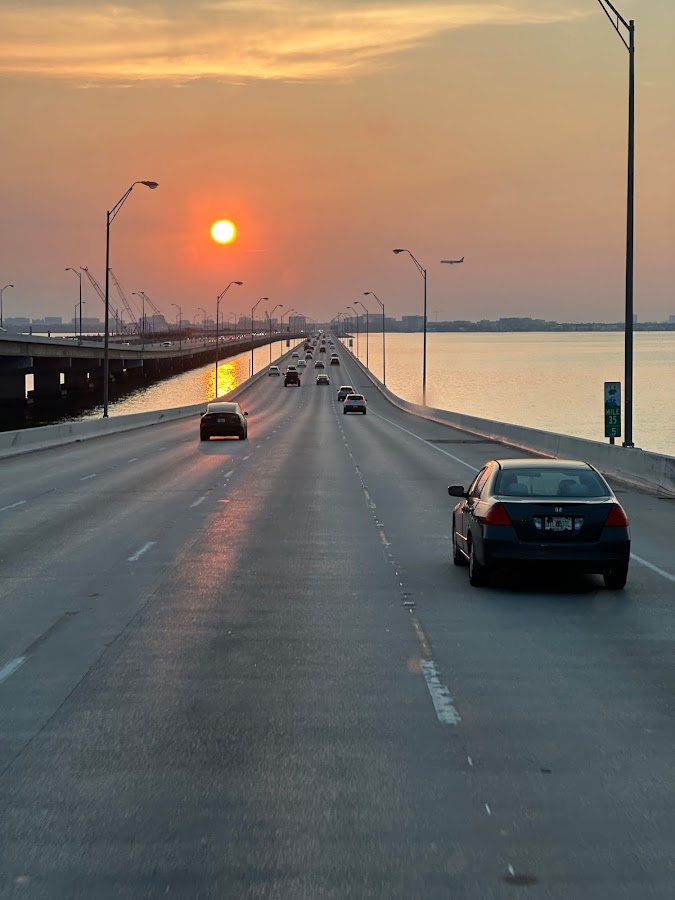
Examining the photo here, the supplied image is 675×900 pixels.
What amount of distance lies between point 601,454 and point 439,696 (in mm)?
24277

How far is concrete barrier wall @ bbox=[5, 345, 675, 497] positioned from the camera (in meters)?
27.5

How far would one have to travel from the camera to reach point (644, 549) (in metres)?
17.4

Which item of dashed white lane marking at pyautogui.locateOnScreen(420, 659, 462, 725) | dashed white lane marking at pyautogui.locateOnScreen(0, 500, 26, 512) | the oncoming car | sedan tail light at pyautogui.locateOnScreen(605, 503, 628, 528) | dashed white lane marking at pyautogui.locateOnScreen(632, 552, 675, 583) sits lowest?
dashed white lane marking at pyautogui.locateOnScreen(0, 500, 26, 512)

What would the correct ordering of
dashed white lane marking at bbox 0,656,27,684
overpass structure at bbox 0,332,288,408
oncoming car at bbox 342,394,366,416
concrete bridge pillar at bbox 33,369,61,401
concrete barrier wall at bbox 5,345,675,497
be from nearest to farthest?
dashed white lane marking at bbox 0,656,27,684 < concrete barrier wall at bbox 5,345,675,497 < oncoming car at bbox 342,394,366,416 < overpass structure at bbox 0,332,288,408 < concrete bridge pillar at bbox 33,369,61,401

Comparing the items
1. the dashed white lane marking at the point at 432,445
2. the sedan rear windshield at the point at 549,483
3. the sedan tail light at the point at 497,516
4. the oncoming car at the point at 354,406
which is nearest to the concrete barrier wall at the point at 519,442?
the dashed white lane marking at the point at 432,445

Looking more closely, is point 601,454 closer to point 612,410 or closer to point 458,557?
point 612,410

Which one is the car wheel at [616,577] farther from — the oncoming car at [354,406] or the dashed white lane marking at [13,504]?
the oncoming car at [354,406]

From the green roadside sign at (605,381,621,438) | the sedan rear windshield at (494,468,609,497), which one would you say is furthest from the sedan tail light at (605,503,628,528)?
the green roadside sign at (605,381,621,438)

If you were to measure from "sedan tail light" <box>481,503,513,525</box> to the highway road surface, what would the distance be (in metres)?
0.87

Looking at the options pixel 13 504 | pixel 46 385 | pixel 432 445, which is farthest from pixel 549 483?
pixel 46 385

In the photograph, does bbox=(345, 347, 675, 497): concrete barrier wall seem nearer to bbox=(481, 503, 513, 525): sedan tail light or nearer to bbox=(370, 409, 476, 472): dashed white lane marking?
bbox=(370, 409, 476, 472): dashed white lane marking

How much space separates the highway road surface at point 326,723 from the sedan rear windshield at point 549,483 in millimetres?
1146

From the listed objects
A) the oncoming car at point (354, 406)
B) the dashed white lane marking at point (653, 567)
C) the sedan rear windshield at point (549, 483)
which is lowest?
the dashed white lane marking at point (653, 567)

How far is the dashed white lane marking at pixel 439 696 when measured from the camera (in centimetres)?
812
